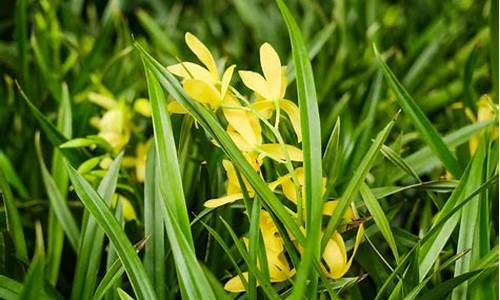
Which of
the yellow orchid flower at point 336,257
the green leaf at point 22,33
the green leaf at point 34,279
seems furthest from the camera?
the green leaf at point 22,33

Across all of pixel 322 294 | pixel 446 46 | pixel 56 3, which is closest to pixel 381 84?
pixel 446 46

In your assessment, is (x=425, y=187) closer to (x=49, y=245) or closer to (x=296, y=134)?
(x=296, y=134)

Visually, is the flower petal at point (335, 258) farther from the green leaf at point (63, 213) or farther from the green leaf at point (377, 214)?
the green leaf at point (63, 213)

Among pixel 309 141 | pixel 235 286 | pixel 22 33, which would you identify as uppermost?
pixel 22 33

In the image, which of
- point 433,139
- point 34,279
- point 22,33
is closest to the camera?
point 34,279

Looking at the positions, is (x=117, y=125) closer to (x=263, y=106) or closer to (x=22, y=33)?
(x=22, y=33)

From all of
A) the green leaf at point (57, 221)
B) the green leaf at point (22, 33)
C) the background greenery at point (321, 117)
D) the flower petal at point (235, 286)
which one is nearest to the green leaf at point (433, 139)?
the background greenery at point (321, 117)

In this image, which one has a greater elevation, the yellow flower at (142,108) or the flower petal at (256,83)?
the flower petal at (256,83)

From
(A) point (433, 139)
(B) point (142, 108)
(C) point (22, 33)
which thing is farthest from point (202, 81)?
(C) point (22, 33)
